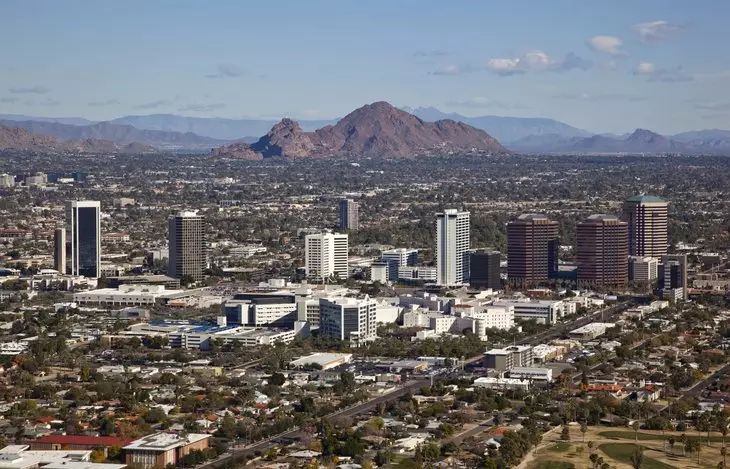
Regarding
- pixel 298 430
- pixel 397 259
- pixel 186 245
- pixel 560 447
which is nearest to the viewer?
pixel 560 447

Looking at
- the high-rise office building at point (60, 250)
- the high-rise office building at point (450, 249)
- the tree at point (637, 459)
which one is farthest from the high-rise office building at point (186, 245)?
the tree at point (637, 459)

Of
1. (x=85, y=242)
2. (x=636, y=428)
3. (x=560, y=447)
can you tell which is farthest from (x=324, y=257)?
(x=560, y=447)

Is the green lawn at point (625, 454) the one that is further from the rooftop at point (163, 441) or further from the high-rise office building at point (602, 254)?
the high-rise office building at point (602, 254)

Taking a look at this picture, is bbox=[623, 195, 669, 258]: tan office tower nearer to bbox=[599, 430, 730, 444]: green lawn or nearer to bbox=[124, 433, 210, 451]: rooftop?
bbox=[599, 430, 730, 444]: green lawn

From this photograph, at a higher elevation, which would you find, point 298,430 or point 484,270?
point 484,270

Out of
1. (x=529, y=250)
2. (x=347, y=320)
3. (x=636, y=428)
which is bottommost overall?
(x=636, y=428)

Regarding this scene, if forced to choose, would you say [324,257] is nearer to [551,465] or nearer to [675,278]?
[675,278]

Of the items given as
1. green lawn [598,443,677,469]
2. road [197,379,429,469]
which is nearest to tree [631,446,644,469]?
green lawn [598,443,677,469]
